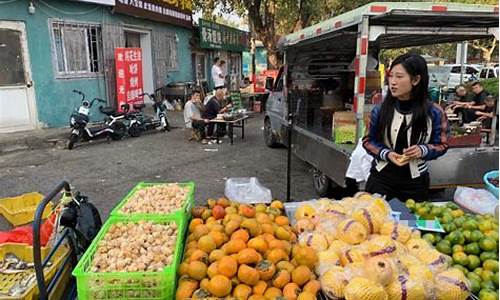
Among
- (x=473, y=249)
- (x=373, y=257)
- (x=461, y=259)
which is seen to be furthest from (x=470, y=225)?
(x=373, y=257)

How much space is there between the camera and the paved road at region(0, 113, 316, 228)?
19.6 ft

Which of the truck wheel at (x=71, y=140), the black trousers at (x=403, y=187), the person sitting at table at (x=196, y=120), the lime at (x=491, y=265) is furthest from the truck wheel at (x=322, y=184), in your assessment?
the truck wheel at (x=71, y=140)

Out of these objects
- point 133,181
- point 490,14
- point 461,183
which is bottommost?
point 133,181

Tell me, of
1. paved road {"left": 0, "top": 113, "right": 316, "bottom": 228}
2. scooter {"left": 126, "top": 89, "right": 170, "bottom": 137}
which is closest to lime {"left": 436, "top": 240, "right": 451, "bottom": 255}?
paved road {"left": 0, "top": 113, "right": 316, "bottom": 228}

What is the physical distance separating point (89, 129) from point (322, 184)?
5.95 metres

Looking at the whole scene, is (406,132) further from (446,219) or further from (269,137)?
(269,137)

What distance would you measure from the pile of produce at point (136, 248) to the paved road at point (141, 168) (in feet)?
9.98

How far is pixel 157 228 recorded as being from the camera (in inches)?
86.4

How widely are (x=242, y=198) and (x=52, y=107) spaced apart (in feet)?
27.6

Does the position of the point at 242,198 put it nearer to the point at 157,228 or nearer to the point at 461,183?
Result: the point at 157,228

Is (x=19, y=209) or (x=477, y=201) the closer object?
(x=477, y=201)

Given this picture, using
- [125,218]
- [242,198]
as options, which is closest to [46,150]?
[242,198]

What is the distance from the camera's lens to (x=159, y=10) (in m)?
13.9

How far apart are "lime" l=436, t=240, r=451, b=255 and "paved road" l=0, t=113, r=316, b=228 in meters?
3.44
